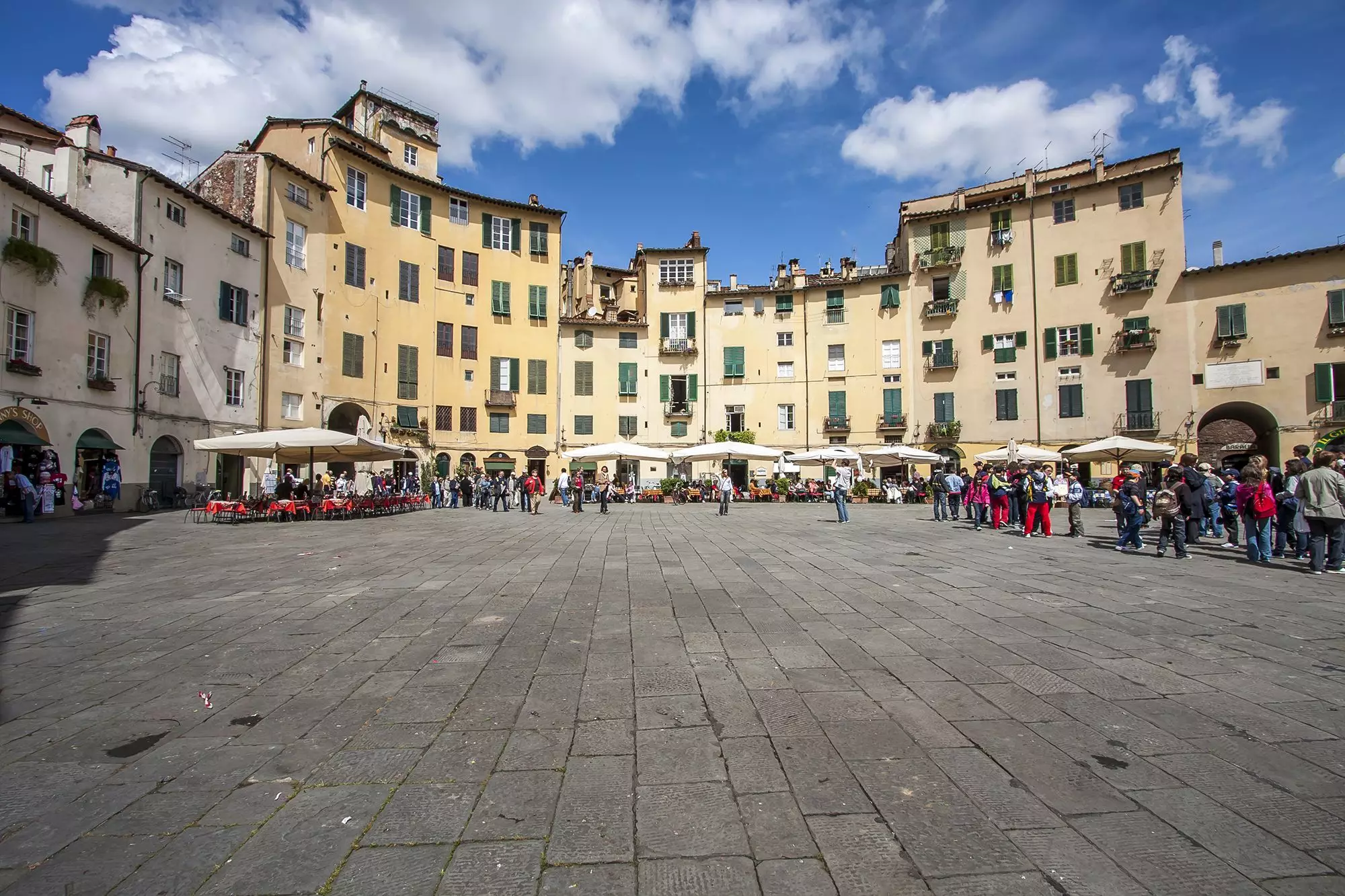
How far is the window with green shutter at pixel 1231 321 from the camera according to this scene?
1139 inches

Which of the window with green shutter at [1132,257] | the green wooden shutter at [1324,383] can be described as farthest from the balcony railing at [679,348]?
the green wooden shutter at [1324,383]

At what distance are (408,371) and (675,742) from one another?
107 ft

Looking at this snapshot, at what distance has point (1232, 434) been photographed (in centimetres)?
2997

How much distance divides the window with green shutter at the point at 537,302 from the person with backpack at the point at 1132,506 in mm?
30631

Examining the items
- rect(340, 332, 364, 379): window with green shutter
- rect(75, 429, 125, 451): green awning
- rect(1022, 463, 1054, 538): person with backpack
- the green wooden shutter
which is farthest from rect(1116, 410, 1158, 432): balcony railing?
rect(75, 429, 125, 451): green awning

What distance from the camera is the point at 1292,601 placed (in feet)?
22.2

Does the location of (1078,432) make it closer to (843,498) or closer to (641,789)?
(843,498)

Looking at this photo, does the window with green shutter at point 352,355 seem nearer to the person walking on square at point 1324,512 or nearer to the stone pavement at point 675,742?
the stone pavement at point 675,742

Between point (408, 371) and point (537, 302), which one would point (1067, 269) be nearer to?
point (537, 302)

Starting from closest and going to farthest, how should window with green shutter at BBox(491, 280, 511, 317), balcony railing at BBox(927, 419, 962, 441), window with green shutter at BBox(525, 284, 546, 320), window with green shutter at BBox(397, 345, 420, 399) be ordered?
window with green shutter at BBox(397, 345, 420, 399)
balcony railing at BBox(927, 419, 962, 441)
window with green shutter at BBox(491, 280, 511, 317)
window with green shutter at BBox(525, 284, 546, 320)

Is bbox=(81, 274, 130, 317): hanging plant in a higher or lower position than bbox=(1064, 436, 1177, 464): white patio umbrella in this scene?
higher

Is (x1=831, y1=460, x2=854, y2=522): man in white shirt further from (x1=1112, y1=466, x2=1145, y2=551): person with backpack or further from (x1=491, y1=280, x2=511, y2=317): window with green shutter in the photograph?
(x1=491, y1=280, x2=511, y2=317): window with green shutter

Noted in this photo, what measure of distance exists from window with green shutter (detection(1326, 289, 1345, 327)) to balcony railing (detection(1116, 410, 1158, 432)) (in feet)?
22.9

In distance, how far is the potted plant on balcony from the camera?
1666 cm
